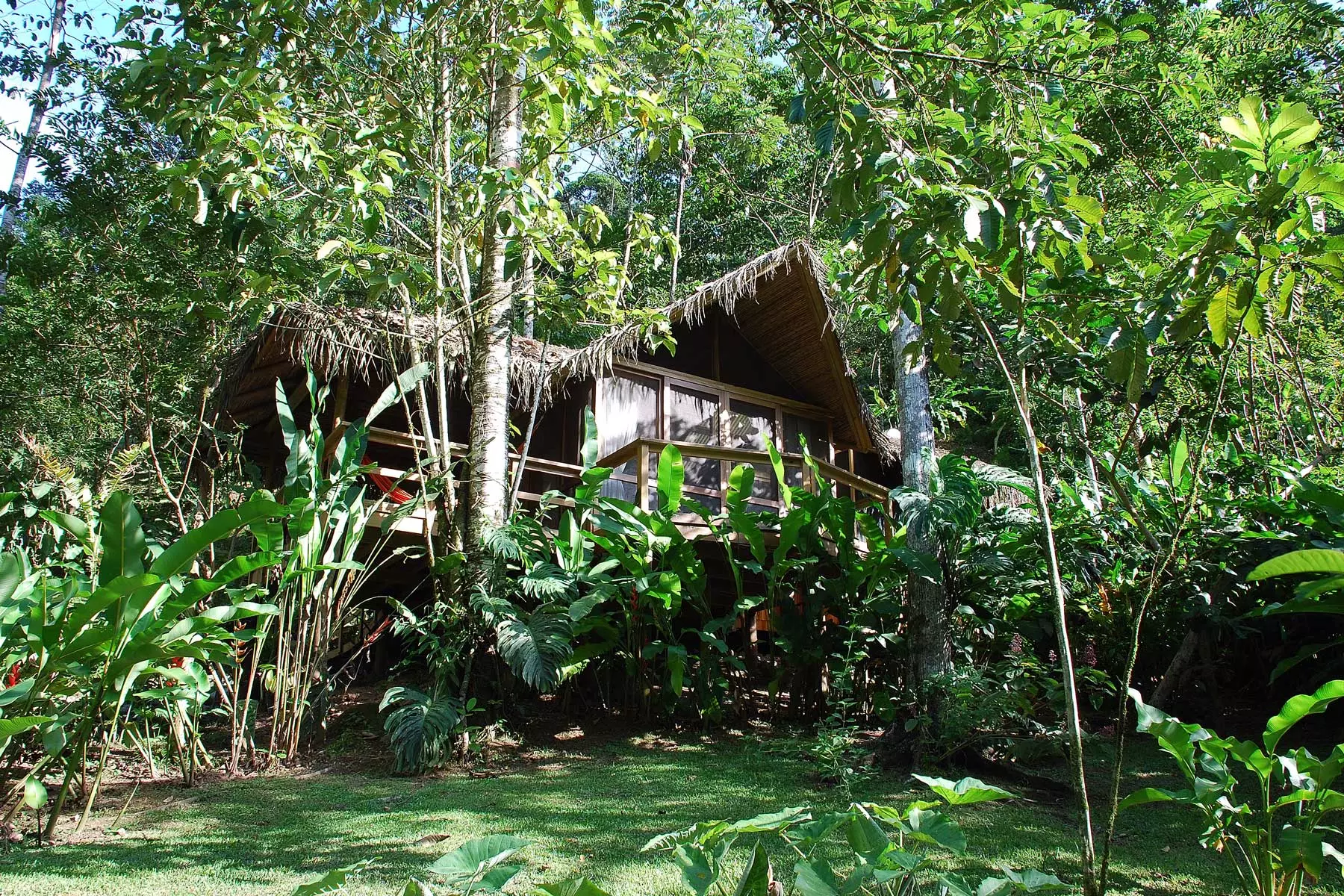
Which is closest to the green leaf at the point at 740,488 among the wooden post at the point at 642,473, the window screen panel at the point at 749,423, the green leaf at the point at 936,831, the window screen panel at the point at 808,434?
the wooden post at the point at 642,473

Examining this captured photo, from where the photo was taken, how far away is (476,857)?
155 cm

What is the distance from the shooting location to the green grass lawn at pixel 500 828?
2.73 meters

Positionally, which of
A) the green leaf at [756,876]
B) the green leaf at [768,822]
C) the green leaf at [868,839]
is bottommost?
the green leaf at [756,876]

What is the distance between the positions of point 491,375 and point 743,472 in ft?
6.02

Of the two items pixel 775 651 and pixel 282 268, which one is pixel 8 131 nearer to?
pixel 282 268

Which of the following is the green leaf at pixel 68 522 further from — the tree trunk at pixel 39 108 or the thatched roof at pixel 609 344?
the tree trunk at pixel 39 108

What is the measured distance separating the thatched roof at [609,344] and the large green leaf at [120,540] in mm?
2665

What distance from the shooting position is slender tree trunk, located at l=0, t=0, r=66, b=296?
299 inches

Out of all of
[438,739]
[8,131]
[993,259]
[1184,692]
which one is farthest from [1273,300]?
[8,131]

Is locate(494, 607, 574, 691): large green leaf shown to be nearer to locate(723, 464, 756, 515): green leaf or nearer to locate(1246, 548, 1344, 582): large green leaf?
locate(723, 464, 756, 515): green leaf

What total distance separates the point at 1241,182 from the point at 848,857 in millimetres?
2304

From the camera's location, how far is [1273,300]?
3.36 m

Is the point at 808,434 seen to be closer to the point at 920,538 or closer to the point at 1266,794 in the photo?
the point at 920,538

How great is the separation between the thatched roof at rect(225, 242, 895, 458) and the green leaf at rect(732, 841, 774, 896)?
4555mm
